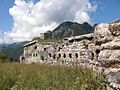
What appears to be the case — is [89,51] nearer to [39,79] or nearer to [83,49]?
[83,49]

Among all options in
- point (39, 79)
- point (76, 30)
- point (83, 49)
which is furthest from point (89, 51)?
point (76, 30)

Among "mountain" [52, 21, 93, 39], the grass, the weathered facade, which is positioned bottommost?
the grass

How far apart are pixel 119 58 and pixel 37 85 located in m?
4.75

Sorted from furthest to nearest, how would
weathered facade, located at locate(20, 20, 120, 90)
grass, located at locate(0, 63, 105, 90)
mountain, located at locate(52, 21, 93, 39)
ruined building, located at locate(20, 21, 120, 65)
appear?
1. mountain, located at locate(52, 21, 93, 39)
2. grass, located at locate(0, 63, 105, 90)
3. ruined building, located at locate(20, 21, 120, 65)
4. weathered facade, located at locate(20, 20, 120, 90)

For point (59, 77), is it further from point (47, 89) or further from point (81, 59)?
point (81, 59)

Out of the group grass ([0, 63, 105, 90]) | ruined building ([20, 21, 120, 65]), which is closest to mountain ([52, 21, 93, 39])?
ruined building ([20, 21, 120, 65])

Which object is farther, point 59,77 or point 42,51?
point 42,51

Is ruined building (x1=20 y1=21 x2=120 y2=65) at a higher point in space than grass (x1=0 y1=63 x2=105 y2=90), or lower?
higher

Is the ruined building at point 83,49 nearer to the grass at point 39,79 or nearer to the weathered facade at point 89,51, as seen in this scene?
→ the weathered facade at point 89,51

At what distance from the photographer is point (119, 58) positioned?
13.6 ft

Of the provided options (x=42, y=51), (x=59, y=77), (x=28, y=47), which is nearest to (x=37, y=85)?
(x=59, y=77)

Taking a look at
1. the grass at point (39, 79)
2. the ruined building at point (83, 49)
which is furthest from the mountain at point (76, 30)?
the grass at point (39, 79)

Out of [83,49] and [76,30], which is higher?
[76,30]

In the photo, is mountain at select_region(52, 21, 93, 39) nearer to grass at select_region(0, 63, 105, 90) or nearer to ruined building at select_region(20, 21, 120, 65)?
ruined building at select_region(20, 21, 120, 65)
